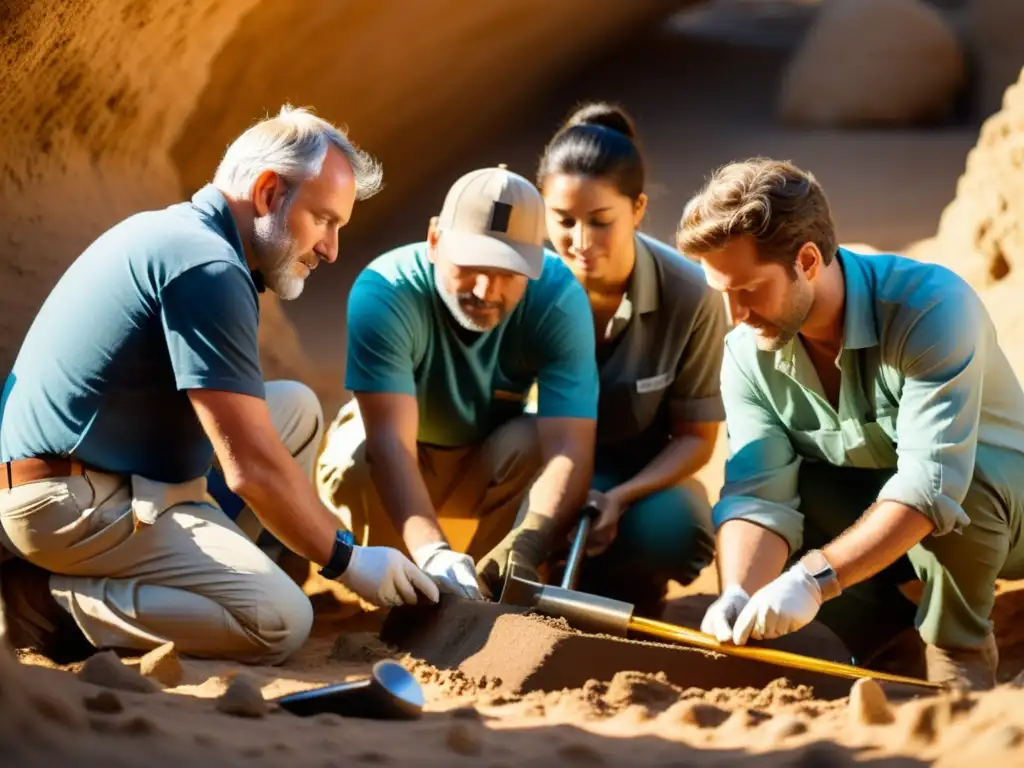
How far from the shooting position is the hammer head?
10.0 ft

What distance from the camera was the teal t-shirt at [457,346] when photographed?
3.46 m

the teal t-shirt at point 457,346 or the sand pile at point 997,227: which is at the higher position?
the sand pile at point 997,227

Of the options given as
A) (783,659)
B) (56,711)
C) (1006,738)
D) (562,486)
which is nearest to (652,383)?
(562,486)

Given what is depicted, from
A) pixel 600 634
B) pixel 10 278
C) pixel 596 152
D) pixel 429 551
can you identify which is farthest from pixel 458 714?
pixel 10 278

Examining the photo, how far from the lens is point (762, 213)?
2896 millimetres

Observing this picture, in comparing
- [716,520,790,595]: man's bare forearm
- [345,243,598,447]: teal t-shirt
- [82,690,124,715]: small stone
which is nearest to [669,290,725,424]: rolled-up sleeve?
[345,243,598,447]: teal t-shirt

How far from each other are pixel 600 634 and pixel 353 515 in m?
1.18

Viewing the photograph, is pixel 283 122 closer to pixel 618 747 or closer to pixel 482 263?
pixel 482 263

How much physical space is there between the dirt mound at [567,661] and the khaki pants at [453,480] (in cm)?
77

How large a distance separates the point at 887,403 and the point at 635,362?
962 millimetres

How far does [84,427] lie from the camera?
9.85 feet

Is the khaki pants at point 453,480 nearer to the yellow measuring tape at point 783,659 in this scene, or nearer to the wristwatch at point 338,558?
the wristwatch at point 338,558

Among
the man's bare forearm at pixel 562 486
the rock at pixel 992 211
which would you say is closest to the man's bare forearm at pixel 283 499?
the man's bare forearm at pixel 562 486

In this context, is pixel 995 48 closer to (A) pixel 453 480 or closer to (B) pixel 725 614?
(A) pixel 453 480
